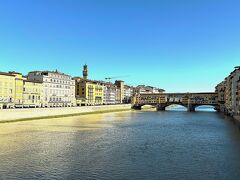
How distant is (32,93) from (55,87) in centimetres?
1171

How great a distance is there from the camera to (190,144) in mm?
28766

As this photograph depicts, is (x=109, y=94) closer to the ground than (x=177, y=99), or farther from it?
farther from it

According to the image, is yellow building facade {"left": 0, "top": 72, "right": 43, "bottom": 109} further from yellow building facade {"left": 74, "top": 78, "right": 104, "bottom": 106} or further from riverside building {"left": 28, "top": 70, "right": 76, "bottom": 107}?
yellow building facade {"left": 74, "top": 78, "right": 104, "bottom": 106}

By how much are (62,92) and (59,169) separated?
248 ft

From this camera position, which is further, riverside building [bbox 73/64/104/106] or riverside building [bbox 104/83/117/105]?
riverside building [bbox 104/83/117/105]

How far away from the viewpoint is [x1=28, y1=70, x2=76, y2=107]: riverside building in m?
84.2

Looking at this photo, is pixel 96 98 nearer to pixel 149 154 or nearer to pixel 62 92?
pixel 62 92

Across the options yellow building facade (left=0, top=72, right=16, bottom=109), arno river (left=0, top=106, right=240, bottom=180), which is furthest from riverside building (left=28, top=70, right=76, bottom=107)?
arno river (left=0, top=106, right=240, bottom=180)

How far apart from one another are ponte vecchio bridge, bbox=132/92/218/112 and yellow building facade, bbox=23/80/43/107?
50.1 metres

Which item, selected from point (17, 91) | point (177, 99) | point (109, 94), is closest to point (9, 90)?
point (17, 91)

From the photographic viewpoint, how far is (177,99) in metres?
123

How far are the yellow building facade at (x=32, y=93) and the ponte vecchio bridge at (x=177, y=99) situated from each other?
50.1 metres

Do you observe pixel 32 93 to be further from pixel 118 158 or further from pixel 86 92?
pixel 118 158

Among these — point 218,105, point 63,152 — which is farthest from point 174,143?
point 218,105
